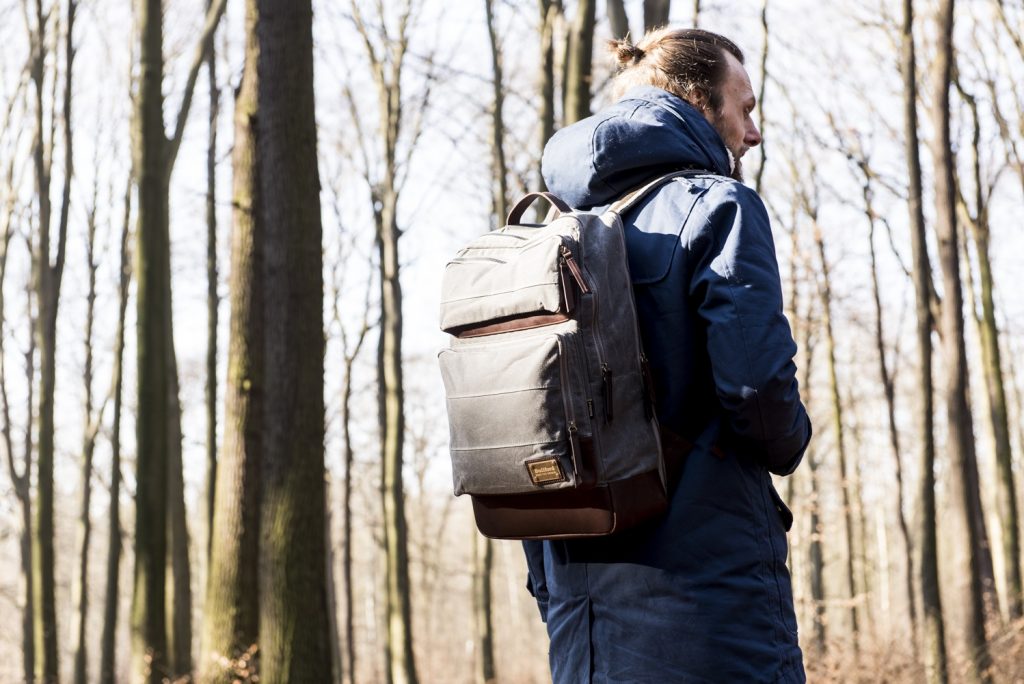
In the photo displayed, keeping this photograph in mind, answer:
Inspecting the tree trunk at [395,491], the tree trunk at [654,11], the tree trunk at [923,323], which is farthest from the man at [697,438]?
the tree trunk at [395,491]

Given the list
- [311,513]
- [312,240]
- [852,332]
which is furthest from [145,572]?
[852,332]

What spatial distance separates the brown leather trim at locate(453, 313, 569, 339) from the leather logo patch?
252mm

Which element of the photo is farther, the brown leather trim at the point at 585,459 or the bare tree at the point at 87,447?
the bare tree at the point at 87,447

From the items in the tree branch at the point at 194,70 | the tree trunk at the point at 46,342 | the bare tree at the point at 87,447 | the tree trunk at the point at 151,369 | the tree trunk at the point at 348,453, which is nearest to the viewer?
the tree trunk at the point at 151,369

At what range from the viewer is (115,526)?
15.5 metres

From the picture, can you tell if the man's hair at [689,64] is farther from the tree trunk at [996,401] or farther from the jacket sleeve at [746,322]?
the tree trunk at [996,401]

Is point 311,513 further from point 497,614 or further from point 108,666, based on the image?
point 497,614

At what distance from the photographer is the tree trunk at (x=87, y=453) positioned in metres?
16.3

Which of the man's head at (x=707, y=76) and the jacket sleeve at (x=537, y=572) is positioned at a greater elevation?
the man's head at (x=707, y=76)

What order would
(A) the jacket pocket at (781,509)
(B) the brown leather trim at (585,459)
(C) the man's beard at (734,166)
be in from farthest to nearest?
(C) the man's beard at (734,166)
(A) the jacket pocket at (781,509)
(B) the brown leather trim at (585,459)

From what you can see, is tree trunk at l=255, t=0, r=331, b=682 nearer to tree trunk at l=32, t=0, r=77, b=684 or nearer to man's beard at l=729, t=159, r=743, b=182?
man's beard at l=729, t=159, r=743, b=182

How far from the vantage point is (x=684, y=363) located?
2037 mm

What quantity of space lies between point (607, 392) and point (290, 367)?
4142mm

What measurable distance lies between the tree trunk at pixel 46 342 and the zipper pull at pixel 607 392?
1250cm
